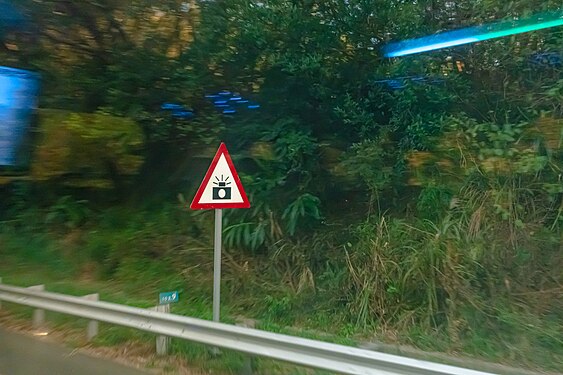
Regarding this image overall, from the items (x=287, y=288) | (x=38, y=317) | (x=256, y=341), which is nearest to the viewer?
(x=256, y=341)

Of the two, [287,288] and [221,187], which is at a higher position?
[221,187]

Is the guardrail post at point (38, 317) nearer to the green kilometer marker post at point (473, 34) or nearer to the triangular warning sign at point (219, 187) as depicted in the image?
the triangular warning sign at point (219, 187)

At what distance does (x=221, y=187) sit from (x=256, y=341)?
1864 mm

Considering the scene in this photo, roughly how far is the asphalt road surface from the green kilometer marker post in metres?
6.32

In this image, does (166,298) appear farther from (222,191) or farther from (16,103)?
(16,103)

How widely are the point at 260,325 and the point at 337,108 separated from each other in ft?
12.7

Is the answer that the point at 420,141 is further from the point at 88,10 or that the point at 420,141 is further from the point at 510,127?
the point at 88,10

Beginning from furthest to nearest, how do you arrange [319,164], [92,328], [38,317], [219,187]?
[319,164], [38,317], [92,328], [219,187]

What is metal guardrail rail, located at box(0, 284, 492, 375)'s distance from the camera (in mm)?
4832

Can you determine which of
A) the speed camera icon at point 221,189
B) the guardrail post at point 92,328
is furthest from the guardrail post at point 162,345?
the speed camera icon at point 221,189

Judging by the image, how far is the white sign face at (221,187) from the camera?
6.85 m

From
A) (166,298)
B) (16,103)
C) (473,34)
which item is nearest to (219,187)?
(166,298)

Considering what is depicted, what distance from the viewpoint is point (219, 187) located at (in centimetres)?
688

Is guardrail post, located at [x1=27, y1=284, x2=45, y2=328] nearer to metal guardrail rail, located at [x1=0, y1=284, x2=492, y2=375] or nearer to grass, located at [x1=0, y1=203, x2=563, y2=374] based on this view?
grass, located at [x1=0, y1=203, x2=563, y2=374]
